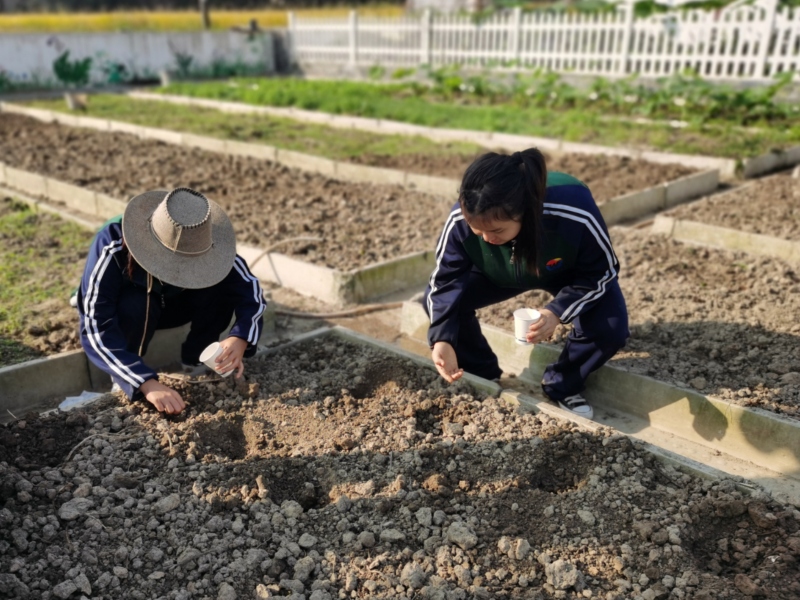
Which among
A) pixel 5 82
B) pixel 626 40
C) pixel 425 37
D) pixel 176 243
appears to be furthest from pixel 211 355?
pixel 5 82

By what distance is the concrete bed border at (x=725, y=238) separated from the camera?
545 cm

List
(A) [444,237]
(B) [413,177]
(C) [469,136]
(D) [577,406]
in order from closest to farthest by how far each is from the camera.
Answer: (A) [444,237] < (D) [577,406] < (B) [413,177] < (C) [469,136]

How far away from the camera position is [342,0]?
1513 inches

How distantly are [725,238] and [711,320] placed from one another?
1655 mm

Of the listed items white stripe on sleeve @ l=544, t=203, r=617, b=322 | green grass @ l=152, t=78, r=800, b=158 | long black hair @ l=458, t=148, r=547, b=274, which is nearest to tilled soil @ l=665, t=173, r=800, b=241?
green grass @ l=152, t=78, r=800, b=158

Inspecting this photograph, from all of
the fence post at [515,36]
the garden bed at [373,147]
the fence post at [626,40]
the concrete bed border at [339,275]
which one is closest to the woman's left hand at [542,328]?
the concrete bed border at [339,275]

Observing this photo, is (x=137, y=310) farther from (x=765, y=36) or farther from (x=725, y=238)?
(x=765, y=36)

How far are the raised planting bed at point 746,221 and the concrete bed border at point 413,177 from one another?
0.50 meters

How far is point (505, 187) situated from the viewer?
292cm

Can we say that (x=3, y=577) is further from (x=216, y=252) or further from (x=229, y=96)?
(x=229, y=96)

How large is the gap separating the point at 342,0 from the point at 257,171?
110ft

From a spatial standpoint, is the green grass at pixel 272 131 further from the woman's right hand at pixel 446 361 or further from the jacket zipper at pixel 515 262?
the woman's right hand at pixel 446 361

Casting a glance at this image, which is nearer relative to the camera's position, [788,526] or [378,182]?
[788,526]

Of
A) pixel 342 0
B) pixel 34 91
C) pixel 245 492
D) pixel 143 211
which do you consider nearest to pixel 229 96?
pixel 34 91
